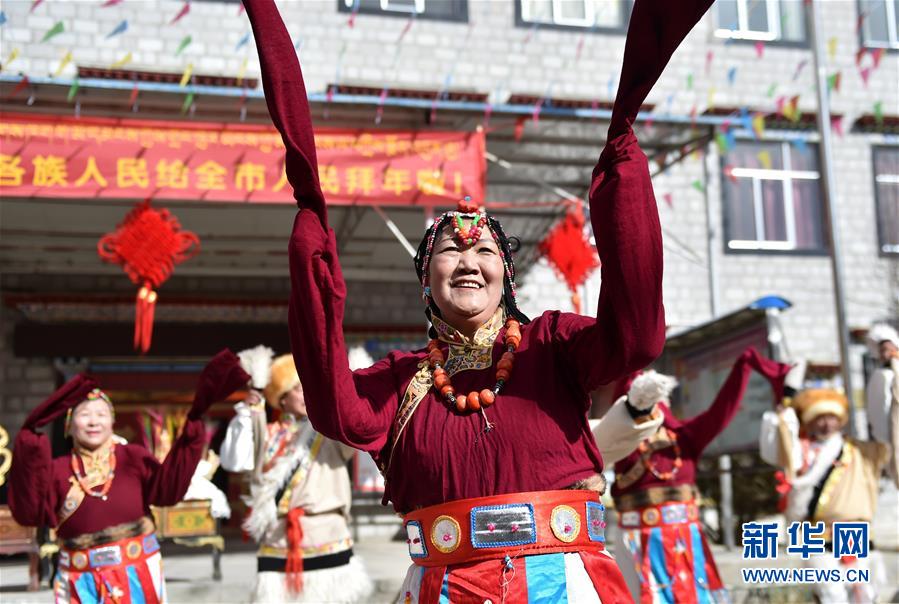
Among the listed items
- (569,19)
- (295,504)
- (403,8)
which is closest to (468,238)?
(295,504)

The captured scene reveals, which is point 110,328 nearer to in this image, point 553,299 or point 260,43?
point 553,299

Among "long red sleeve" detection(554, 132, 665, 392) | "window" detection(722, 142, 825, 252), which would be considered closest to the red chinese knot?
"window" detection(722, 142, 825, 252)

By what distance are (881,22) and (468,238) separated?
13.0 meters

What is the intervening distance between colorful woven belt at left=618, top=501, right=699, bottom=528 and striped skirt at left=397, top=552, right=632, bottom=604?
140 inches

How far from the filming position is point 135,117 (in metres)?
8.63

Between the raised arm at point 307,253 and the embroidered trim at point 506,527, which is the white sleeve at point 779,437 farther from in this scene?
the raised arm at point 307,253

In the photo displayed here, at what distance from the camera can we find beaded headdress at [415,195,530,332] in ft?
8.10

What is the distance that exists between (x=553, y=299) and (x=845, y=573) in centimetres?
665

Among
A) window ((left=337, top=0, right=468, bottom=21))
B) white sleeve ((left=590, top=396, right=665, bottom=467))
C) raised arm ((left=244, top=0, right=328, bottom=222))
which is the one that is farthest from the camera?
window ((left=337, top=0, right=468, bottom=21))

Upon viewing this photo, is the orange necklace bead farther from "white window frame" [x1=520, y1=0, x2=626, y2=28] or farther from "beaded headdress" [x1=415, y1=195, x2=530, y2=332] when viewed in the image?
"white window frame" [x1=520, y1=0, x2=626, y2=28]

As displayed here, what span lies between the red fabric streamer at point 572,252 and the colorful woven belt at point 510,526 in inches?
273

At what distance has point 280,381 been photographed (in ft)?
18.6

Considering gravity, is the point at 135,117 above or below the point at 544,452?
above

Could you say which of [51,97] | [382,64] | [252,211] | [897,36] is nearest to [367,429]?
[51,97]
